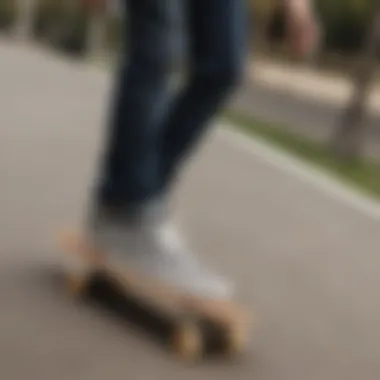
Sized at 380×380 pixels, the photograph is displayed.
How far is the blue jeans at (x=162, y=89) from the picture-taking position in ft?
16.8

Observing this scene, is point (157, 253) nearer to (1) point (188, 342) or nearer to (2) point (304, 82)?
(1) point (188, 342)

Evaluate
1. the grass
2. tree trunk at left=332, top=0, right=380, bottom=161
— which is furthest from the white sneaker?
tree trunk at left=332, top=0, right=380, bottom=161

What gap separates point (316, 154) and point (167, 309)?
23.8ft

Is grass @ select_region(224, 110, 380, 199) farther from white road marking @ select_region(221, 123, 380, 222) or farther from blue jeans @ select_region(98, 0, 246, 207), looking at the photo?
blue jeans @ select_region(98, 0, 246, 207)

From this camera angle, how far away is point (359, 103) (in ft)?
42.6

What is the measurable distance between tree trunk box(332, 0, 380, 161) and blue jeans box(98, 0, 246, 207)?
665cm

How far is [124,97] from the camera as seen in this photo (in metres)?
5.30

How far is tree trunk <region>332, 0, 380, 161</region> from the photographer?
Result: 12250mm

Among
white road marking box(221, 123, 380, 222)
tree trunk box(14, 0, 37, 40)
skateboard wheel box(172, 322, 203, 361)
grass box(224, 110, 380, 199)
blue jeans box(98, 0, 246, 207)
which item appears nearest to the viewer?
skateboard wheel box(172, 322, 203, 361)

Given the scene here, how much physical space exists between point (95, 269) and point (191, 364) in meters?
0.76

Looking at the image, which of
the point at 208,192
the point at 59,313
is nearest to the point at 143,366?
the point at 59,313

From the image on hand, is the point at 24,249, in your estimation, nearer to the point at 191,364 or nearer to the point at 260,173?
the point at 191,364

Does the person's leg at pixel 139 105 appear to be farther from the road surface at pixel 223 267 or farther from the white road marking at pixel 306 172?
the white road marking at pixel 306 172

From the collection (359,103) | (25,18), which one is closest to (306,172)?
(359,103)
